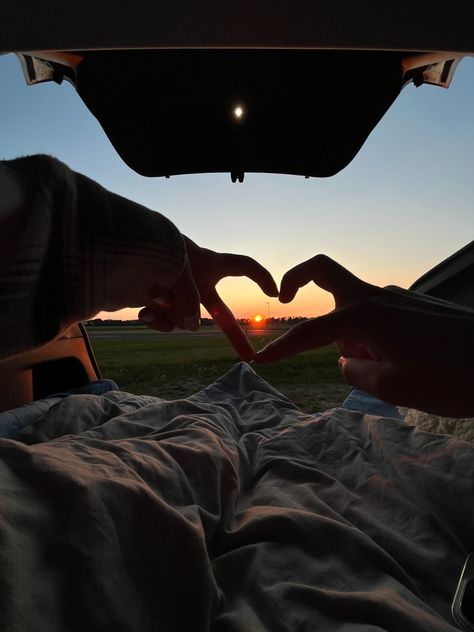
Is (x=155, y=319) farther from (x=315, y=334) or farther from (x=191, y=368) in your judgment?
(x=191, y=368)

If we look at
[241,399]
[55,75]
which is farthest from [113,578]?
[55,75]

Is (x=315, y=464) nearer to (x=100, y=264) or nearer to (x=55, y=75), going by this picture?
(x=100, y=264)

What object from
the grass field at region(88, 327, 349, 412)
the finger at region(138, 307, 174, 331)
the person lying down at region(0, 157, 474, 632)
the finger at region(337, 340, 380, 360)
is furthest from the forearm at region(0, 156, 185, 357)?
the grass field at region(88, 327, 349, 412)

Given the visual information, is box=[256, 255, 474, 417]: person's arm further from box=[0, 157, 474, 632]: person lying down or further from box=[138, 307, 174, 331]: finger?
box=[138, 307, 174, 331]: finger

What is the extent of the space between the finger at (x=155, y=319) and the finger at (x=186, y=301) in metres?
0.02

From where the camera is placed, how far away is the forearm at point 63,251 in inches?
11.3

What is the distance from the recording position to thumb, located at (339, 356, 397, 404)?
0.42m

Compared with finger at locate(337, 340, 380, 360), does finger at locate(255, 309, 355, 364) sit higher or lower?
higher

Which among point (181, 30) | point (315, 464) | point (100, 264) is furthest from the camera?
point (181, 30)

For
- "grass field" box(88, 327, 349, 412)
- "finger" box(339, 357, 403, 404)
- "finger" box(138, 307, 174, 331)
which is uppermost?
"finger" box(138, 307, 174, 331)

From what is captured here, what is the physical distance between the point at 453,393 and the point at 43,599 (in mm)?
435

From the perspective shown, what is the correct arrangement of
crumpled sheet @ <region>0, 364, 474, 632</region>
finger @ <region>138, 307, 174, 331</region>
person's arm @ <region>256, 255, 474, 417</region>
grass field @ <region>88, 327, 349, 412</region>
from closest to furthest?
1. crumpled sheet @ <region>0, 364, 474, 632</region>
2. person's arm @ <region>256, 255, 474, 417</region>
3. finger @ <region>138, 307, 174, 331</region>
4. grass field @ <region>88, 327, 349, 412</region>

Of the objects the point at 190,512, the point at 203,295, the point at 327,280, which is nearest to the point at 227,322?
the point at 203,295

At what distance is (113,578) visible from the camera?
0.27 meters
